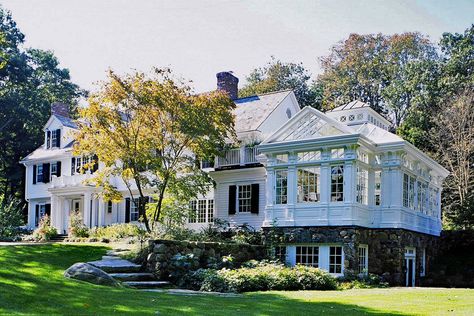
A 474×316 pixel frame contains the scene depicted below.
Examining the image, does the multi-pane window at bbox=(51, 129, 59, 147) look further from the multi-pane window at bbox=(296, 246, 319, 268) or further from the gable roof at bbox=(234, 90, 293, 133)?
the multi-pane window at bbox=(296, 246, 319, 268)

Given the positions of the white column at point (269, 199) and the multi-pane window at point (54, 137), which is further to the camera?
the multi-pane window at point (54, 137)

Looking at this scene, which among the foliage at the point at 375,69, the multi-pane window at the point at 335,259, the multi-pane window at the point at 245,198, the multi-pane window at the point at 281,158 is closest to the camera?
the multi-pane window at the point at 335,259

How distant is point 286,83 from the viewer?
147 ft

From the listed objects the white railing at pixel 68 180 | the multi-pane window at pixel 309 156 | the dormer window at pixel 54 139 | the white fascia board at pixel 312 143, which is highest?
the dormer window at pixel 54 139

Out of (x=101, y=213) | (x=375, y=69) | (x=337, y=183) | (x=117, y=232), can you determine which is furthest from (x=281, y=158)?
(x=375, y=69)

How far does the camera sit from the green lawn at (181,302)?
891 cm

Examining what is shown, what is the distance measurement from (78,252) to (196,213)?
853 cm

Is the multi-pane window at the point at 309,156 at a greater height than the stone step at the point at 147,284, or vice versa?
the multi-pane window at the point at 309,156

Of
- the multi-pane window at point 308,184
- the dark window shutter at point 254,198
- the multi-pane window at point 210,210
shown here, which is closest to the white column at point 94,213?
the multi-pane window at point 210,210

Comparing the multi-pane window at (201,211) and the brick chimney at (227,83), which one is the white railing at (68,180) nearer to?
the multi-pane window at (201,211)

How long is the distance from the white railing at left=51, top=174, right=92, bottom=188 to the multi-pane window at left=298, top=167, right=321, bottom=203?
14119mm

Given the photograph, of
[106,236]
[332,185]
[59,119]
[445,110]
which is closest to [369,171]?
[332,185]

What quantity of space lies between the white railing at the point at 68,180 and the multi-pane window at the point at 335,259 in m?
15.7

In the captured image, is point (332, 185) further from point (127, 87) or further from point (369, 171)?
point (127, 87)
